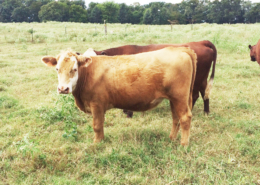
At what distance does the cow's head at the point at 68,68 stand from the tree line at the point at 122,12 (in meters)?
60.6

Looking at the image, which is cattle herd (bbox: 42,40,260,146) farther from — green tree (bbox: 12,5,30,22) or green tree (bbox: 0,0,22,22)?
green tree (bbox: 0,0,22,22)

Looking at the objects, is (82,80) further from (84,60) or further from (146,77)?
(146,77)

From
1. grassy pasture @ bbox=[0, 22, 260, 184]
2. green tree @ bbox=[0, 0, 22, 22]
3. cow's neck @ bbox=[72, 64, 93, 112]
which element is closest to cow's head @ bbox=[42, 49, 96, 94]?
cow's neck @ bbox=[72, 64, 93, 112]

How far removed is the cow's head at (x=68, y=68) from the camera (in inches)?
132

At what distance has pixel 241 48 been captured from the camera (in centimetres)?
1245

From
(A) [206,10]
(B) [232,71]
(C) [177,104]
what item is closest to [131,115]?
(C) [177,104]

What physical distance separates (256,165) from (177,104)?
4.84 feet

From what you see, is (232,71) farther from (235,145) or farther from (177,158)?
(177,158)

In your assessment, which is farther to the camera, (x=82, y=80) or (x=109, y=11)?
(x=109, y=11)

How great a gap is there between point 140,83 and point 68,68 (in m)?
1.19

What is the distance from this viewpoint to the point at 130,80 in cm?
358

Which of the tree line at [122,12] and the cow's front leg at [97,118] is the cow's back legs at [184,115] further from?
the tree line at [122,12]

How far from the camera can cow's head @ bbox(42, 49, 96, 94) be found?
335 cm

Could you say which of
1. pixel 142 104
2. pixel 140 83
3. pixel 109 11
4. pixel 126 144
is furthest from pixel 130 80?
pixel 109 11
